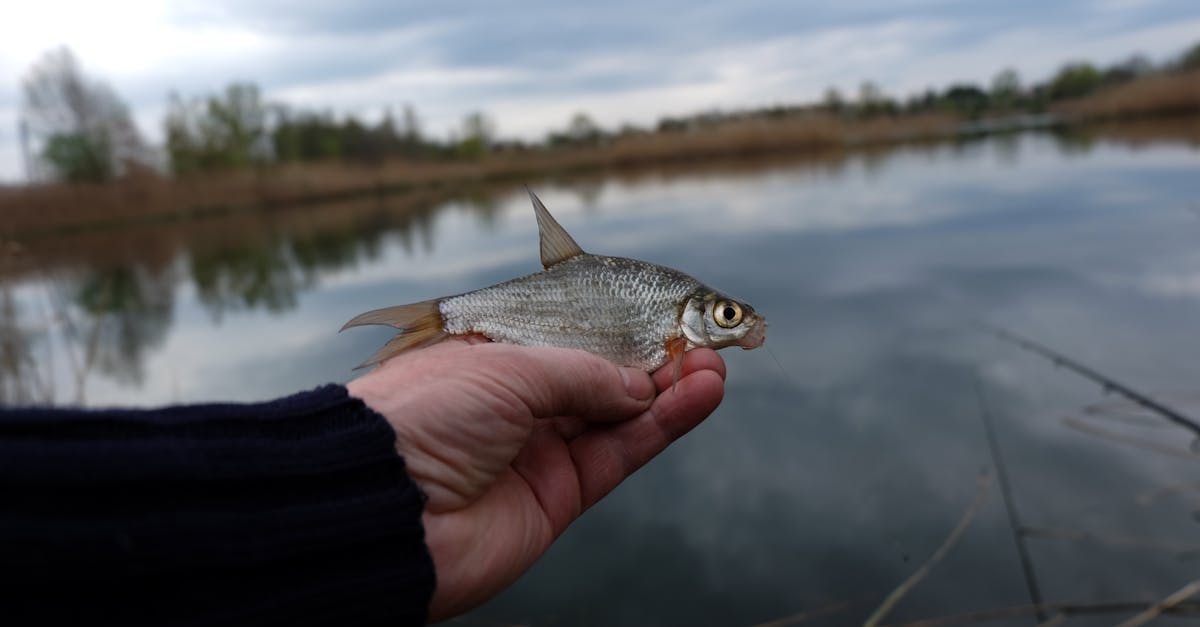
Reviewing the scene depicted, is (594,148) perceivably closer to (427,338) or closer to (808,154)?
(808,154)

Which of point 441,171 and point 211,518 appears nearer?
point 211,518

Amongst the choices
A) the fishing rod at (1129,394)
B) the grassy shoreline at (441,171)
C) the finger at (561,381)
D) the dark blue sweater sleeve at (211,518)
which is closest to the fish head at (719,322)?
the finger at (561,381)

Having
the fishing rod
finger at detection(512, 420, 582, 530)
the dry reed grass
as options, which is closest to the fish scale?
finger at detection(512, 420, 582, 530)

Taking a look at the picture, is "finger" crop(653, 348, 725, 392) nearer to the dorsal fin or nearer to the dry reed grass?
the dorsal fin

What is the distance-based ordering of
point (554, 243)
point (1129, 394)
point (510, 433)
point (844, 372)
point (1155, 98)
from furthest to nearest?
point (1155, 98) < point (844, 372) < point (1129, 394) < point (554, 243) < point (510, 433)

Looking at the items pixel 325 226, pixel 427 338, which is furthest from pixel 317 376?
pixel 325 226

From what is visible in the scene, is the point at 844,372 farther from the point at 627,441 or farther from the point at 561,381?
the point at 561,381

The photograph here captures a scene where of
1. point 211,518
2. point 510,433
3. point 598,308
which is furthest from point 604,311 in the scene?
point 211,518
